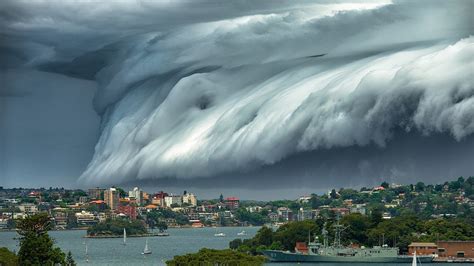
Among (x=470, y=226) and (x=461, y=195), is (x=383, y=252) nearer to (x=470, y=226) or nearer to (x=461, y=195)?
(x=470, y=226)

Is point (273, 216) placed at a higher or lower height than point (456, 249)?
higher

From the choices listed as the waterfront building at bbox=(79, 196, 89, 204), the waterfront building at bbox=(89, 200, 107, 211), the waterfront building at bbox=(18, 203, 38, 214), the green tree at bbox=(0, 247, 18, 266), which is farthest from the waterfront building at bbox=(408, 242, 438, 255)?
the waterfront building at bbox=(79, 196, 89, 204)

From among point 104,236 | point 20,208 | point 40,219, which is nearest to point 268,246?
point 40,219

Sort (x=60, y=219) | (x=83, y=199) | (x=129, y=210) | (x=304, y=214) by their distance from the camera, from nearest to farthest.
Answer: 1. (x=304, y=214)
2. (x=129, y=210)
3. (x=60, y=219)
4. (x=83, y=199)

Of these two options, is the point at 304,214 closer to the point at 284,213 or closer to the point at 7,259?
the point at 284,213

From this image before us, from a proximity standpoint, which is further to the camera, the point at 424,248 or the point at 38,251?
the point at 424,248

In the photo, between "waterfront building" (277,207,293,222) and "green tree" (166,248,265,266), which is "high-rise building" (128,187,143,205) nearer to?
"waterfront building" (277,207,293,222)

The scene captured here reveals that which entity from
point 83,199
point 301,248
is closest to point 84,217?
point 83,199
